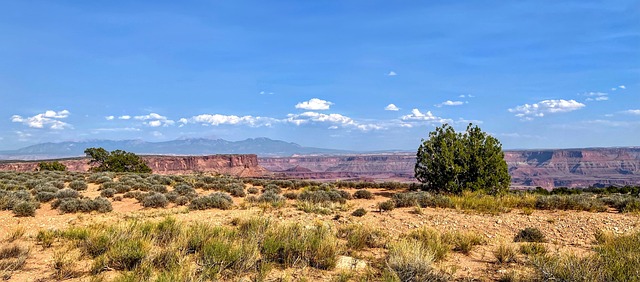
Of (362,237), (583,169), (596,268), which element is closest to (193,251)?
(362,237)

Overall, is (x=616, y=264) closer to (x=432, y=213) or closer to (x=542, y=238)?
(x=542, y=238)

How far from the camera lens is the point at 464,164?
Result: 19.5m

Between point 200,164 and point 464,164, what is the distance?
353 feet

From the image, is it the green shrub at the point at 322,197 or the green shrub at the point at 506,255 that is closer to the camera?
the green shrub at the point at 506,255

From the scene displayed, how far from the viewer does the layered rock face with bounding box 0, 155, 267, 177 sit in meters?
98.1

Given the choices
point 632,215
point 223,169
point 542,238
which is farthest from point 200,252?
point 223,169

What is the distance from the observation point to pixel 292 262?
6.70 m

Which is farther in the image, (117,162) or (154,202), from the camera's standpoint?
(117,162)

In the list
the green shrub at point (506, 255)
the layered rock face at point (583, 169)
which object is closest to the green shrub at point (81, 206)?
the green shrub at point (506, 255)

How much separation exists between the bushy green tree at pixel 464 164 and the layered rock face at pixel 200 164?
78.9 meters

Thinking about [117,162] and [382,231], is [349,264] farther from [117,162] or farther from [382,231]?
[117,162]

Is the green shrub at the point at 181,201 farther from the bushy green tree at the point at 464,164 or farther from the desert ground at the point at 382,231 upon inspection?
the bushy green tree at the point at 464,164

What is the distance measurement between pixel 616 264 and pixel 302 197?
14131mm

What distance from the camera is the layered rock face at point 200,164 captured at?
3860 inches
